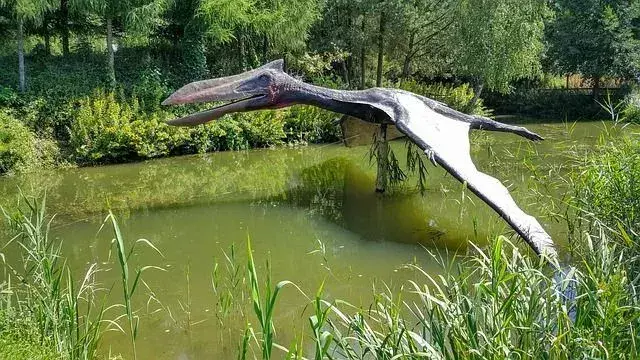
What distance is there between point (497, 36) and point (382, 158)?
25.1 ft

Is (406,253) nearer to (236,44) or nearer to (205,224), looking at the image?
(205,224)

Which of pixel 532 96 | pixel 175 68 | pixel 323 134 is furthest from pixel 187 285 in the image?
pixel 532 96

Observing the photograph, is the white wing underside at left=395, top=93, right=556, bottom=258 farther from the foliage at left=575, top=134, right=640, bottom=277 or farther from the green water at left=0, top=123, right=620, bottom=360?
the foliage at left=575, top=134, right=640, bottom=277

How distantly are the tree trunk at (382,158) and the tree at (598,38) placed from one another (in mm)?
11830

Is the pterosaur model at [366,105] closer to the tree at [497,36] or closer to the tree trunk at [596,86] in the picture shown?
the tree at [497,36]

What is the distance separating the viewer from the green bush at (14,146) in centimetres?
1102

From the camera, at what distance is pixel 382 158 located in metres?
8.70

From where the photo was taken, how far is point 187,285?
18.2 ft

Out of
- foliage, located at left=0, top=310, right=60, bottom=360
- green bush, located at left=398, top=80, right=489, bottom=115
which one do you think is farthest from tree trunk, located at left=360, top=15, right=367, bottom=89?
foliage, located at left=0, top=310, right=60, bottom=360

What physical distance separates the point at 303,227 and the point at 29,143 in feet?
22.4

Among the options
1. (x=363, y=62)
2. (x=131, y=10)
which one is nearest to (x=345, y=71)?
(x=363, y=62)

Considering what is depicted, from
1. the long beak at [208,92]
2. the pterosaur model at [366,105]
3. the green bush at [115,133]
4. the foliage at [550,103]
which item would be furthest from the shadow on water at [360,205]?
the foliage at [550,103]

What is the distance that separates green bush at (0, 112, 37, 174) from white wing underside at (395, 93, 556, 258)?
749cm

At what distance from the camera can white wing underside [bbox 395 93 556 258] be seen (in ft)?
17.4
